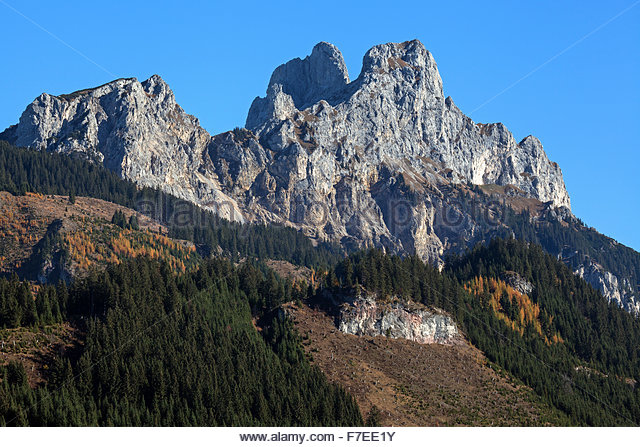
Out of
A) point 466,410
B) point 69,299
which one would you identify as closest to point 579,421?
point 466,410

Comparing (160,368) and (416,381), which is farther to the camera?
(416,381)

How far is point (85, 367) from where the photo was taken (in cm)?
15225

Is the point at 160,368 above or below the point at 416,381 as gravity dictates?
above

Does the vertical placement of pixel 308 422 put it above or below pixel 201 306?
below

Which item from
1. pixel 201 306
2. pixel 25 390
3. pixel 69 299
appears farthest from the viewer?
pixel 201 306

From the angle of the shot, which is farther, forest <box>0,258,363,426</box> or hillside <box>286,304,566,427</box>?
hillside <box>286,304,566,427</box>

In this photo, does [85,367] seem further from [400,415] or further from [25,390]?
[400,415]

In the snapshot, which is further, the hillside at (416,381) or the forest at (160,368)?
the hillside at (416,381)
